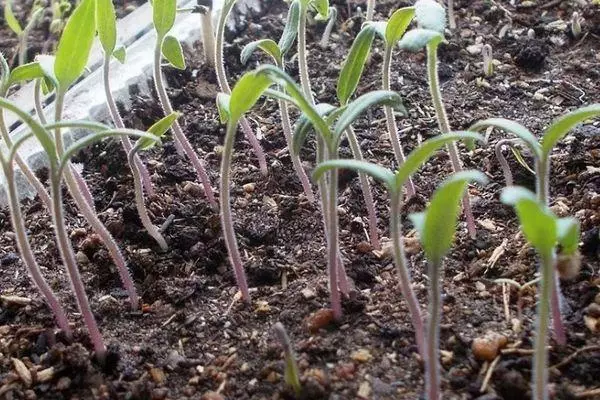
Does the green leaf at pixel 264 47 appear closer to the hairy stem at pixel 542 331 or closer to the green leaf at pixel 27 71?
the green leaf at pixel 27 71

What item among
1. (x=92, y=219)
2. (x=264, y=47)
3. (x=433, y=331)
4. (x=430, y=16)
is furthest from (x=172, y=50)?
(x=433, y=331)

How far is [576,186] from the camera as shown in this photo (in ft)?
4.48

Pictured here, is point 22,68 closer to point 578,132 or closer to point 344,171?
point 344,171

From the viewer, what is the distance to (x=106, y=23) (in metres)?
Answer: 1.30

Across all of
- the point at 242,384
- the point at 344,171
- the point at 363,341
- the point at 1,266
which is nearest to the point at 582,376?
the point at 363,341

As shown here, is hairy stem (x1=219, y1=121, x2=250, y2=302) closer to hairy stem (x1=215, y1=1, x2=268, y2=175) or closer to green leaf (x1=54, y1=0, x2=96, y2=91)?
green leaf (x1=54, y1=0, x2=96, y2=91)

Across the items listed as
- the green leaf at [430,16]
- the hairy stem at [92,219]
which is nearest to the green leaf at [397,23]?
the green leaf at [430,16]

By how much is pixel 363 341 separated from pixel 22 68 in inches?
27.2

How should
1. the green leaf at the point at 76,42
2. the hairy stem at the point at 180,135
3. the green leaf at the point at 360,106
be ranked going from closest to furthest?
the green leaf at the point at 360,106 → the green leaf at the point at 76,42 → the hairy stem at the point at 180,135

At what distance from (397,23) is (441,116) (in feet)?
0.58

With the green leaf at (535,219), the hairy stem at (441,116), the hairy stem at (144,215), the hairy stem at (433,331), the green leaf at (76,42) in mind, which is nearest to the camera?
the green leaf at (535,219)

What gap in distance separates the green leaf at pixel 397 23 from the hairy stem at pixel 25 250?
639 mm

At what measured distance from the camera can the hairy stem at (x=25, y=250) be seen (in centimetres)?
101

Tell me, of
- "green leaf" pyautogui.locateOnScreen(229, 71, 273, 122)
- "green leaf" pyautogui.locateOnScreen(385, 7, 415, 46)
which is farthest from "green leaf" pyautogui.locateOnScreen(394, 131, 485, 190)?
"green leaf" pyautogui.locateOnScreen(385, 7, 415, 46)
